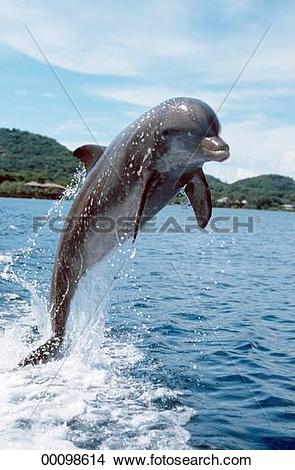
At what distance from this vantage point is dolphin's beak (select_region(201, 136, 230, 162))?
718cm

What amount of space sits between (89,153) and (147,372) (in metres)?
3.59

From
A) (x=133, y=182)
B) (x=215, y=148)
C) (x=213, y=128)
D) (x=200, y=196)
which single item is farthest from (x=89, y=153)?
(x=215, y=148)

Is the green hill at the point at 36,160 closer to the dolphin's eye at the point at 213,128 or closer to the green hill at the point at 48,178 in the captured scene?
the green hill at the point at 48,178

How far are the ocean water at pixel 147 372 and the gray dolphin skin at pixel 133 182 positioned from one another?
17.2 inches

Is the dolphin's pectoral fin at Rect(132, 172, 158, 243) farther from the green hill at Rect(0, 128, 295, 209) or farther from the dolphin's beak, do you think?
the green hill at Rect(0, 128, 295, 209)

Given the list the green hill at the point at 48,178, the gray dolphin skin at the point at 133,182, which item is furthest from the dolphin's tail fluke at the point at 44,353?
the green hill at the point at 48,178

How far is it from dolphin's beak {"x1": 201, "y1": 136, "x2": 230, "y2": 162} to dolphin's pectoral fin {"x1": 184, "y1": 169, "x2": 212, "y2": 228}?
26.6 inches

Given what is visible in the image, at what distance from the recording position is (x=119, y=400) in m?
8.35

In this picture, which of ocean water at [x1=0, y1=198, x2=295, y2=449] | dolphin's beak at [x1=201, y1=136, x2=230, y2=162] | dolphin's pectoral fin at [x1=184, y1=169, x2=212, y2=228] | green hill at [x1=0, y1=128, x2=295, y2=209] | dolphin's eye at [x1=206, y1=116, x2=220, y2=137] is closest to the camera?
dolphin's beak at [x1=201, y1=136, x2=230, y2=162]

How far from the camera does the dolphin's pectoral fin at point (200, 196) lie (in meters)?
8.14

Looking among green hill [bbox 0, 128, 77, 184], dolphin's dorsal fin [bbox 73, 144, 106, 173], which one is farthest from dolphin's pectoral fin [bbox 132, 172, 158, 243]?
green hill [bbox 0, 128, 77, 184]

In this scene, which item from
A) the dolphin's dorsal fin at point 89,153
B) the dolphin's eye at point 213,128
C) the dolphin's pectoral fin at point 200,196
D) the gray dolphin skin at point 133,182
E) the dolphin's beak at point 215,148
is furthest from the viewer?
the dolphin's dorsal fin at point 89,153

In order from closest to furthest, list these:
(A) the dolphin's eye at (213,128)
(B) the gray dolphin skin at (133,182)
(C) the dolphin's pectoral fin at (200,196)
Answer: (A) the dolphin's eye at (213,128), (B) the gray dolphin skin at (133,182), (C) the dolphin's pectoral fin at (200,196)
